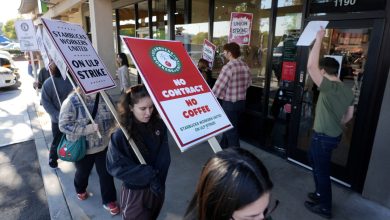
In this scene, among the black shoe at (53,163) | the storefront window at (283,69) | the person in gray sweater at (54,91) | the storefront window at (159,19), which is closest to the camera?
the person in gray sweater at (54,91)

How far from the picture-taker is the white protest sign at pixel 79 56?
2.10m

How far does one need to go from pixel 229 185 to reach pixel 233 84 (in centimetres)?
317

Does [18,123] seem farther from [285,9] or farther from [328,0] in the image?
[328,0]

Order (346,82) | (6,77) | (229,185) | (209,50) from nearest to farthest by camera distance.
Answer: (229,185) < (346,82) < (209,50) < (6,77)

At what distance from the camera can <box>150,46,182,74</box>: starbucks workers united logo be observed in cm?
150

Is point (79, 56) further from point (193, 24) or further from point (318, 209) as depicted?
point (193, 24)

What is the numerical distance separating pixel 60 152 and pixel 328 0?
360 centimetres

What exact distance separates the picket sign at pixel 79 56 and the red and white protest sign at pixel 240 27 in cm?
241

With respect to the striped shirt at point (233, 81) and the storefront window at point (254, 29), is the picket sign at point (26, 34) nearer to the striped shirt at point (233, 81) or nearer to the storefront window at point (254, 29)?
the storefront window at point (254, 29)

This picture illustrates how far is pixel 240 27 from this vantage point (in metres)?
4.18

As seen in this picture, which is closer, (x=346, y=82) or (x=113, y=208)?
(x=113, y=208)

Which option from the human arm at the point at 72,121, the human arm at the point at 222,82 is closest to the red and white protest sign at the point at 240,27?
the human arm at the point at 222,82

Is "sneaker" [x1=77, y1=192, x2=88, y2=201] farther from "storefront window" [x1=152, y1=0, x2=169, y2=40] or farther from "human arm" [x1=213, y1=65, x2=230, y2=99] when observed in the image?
"storefront window" [x1=152, y1=0, x2=169, y2=40]

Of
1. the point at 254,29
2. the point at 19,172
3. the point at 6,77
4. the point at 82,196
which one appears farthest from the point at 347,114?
the point at 6,77
